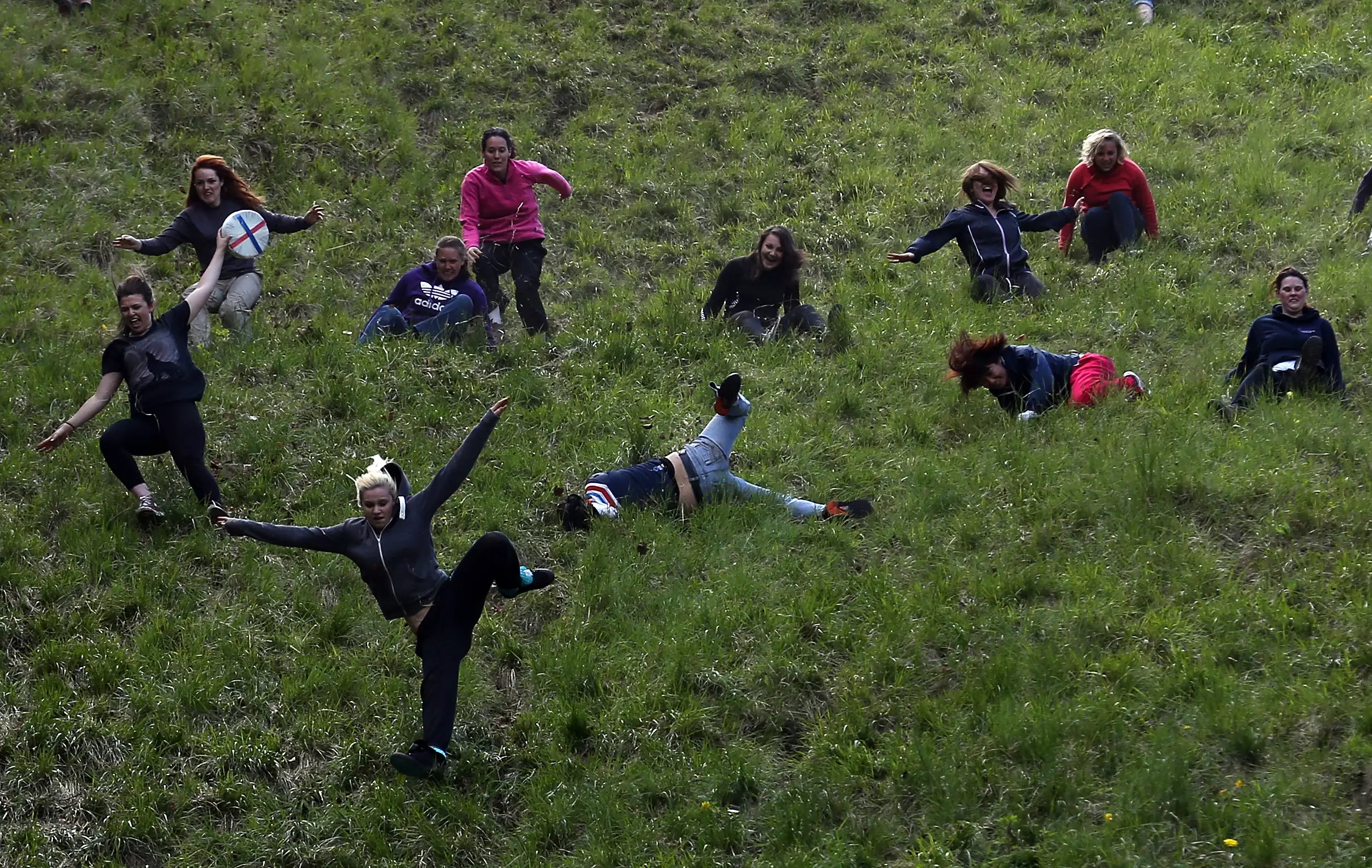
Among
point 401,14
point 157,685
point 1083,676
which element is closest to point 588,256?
point 401,14

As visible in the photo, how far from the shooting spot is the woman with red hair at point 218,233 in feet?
33.9

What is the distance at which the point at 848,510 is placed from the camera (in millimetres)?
8211

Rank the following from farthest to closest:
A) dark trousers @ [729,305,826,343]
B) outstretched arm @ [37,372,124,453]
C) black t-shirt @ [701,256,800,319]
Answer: black t-shirt @ [701,256,800,319], dark trousers @ [729,305,826,343], outstretched arm @ [37,372,124,453]

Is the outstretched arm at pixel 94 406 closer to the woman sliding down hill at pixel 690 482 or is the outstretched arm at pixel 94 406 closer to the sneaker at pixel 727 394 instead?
the woman sliding down hill at pixel 690 482

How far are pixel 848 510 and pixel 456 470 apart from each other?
8.87 feet

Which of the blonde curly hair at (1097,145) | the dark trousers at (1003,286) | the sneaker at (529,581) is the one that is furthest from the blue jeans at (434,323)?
the blonde curly hair at (1097,145)

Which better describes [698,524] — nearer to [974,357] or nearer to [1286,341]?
[974,357]

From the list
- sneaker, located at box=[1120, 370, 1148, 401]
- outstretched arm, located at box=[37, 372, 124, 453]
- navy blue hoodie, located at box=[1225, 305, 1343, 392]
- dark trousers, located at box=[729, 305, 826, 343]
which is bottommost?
outstretched arm, located at box=[37, 372, 124, 453]

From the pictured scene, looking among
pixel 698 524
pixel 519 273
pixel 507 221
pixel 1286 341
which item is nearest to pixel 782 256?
pixel 519 273

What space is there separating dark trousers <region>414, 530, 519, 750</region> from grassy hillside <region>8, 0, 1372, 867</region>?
370 millimetres

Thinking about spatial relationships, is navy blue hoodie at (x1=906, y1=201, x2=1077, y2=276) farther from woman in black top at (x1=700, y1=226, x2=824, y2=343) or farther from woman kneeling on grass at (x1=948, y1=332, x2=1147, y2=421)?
woman kneeling on grass at (x1=948, y1=332, x2=1147, y2=421)

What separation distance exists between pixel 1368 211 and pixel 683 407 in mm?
6914

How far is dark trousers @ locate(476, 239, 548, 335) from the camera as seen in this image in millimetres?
11523

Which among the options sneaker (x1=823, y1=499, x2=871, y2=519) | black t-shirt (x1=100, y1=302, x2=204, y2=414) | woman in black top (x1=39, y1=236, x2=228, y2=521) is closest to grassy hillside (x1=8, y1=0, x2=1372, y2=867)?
sneaker (x1=823, y1=499, x2=871, y2=519)
